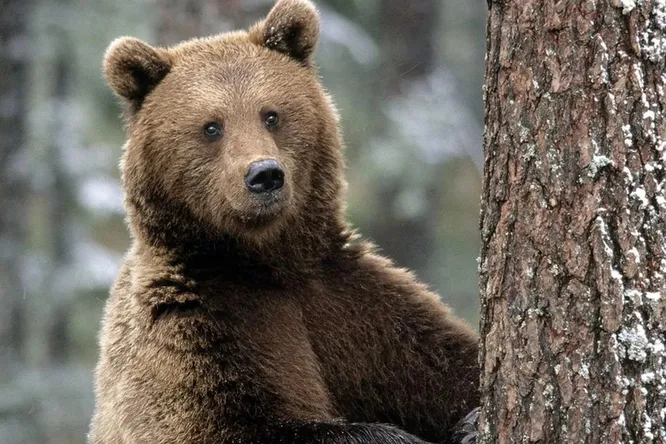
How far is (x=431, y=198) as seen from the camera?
14984 mm

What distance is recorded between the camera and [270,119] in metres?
5.20

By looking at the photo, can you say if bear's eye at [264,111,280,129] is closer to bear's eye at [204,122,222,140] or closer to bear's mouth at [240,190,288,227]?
bear's eye at [204,122,222,140]

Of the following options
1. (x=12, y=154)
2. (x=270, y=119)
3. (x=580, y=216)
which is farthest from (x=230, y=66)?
(x=12, y=154)

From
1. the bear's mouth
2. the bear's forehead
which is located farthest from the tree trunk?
the bear's mouth

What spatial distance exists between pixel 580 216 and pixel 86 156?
11.0 metres

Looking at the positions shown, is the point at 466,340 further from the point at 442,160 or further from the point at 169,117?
the point at 442,160

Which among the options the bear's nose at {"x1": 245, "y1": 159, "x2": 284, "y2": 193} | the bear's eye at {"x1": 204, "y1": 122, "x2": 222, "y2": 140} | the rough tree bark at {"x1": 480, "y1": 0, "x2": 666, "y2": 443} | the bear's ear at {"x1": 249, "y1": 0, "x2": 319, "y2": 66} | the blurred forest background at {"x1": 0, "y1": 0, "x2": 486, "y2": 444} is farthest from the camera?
the blurred forest background at {"x1": 0, "y1": 0, "x2": 486, "y2": 444}

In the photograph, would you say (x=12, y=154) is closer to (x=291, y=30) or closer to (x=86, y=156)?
(x=86, y=156)

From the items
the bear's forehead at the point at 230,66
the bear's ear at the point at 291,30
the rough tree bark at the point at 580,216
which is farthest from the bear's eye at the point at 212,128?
the rough tree bark at the point at 580,216

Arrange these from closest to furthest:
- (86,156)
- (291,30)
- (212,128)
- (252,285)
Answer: (252,285) → (212,128) → (291,30) → (86,156)

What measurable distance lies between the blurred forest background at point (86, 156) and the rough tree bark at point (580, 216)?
6.73 meters

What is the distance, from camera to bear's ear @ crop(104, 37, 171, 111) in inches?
205

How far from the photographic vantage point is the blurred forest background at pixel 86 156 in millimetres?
11109

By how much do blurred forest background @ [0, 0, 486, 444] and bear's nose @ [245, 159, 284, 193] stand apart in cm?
532
